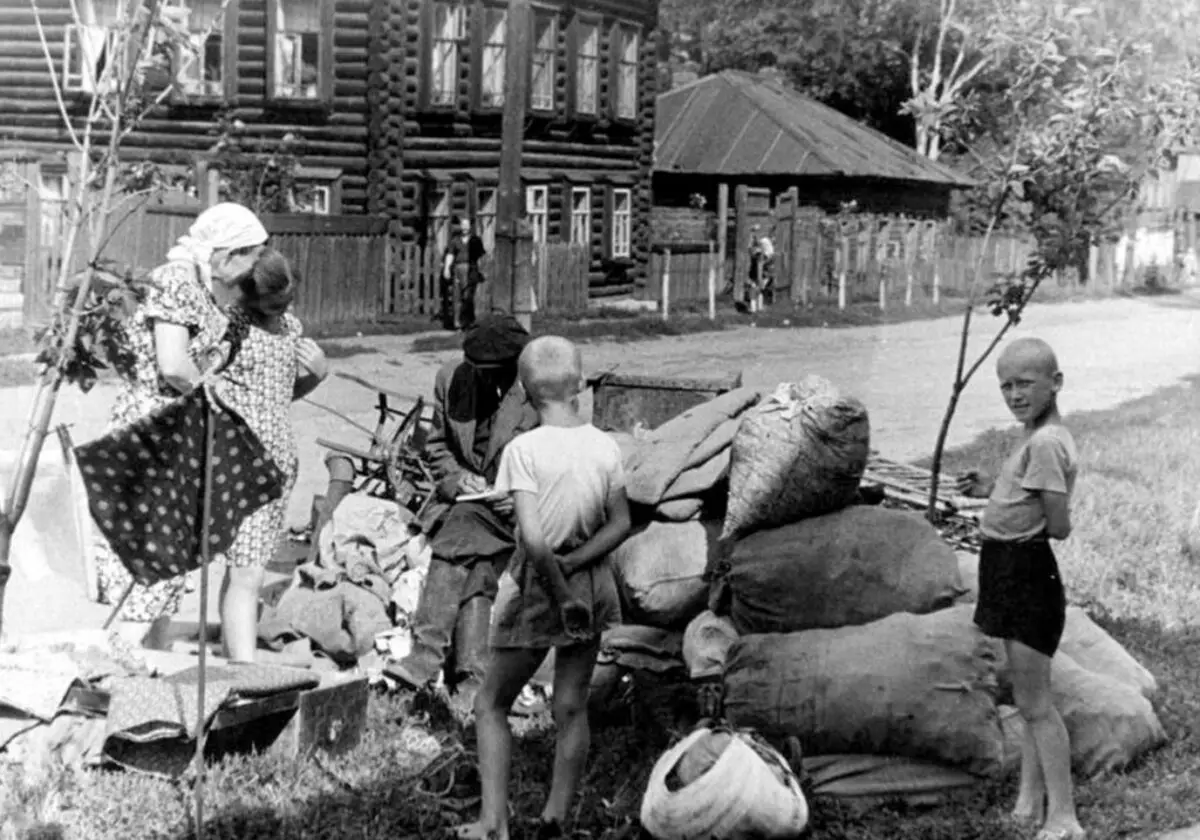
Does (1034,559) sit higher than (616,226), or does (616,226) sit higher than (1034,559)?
(616,226)

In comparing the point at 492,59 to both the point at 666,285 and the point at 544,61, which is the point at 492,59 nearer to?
the point at 544,61

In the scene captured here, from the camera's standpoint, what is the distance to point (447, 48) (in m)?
27.5

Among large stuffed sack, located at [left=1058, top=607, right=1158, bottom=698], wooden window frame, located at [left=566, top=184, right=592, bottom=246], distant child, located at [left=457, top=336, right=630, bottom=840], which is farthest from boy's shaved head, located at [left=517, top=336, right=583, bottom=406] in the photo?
wooden window frame, located at [left=566, top=184, right=592, bottom=246]

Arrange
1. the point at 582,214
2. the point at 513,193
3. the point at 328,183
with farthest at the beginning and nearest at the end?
the point at 582,214
the point at 328,183
the point at 513,193

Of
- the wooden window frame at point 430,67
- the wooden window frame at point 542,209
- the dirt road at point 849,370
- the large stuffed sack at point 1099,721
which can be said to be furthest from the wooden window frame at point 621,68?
the large stuffed sack at point 1099,721

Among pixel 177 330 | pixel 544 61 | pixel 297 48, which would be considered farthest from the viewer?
pixel 544 61

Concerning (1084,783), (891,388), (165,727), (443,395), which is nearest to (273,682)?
(165,727)

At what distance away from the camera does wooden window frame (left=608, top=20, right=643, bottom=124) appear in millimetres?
31156

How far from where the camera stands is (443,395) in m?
7.22

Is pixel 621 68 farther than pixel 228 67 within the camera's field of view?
Yes

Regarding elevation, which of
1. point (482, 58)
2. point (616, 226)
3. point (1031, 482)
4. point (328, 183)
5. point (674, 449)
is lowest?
point (674, 449)

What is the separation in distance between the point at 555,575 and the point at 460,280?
18553 millimetres

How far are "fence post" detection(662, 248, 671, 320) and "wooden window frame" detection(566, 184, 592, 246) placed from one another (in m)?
1.54

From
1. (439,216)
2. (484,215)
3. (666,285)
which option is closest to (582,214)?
(484,215)
